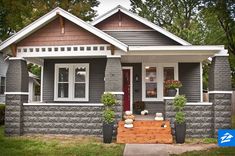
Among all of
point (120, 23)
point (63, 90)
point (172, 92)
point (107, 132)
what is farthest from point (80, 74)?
point (172, 92)

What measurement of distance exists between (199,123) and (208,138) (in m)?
0.63

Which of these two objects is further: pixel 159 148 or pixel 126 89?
pixel 126 89

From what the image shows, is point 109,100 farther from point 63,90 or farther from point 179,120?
point 63,90

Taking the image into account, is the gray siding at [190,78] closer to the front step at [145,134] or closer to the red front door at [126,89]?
the red front door at [126,89]

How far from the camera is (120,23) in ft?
50.6

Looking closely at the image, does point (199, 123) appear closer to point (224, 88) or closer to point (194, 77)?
point (224, 88)

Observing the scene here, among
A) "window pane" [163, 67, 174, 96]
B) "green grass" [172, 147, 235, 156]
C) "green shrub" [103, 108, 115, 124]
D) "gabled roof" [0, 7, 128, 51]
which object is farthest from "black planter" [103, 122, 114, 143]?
"window pane" [163, 67, 174, 96]

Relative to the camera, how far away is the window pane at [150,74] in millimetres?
14891

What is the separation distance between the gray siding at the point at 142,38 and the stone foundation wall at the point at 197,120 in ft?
14.6

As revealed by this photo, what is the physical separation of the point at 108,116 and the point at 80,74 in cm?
419

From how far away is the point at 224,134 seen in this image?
18.0 feet

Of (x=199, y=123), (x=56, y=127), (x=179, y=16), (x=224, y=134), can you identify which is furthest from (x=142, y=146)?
(x=179, y=16)

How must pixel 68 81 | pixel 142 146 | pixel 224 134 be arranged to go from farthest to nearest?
1. pixel 68 81
2. pixel 142 146
3. pixel 224 134

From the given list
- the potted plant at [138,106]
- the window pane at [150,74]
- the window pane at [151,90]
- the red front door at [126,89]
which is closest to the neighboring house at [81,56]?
the window pane at [150,74]
